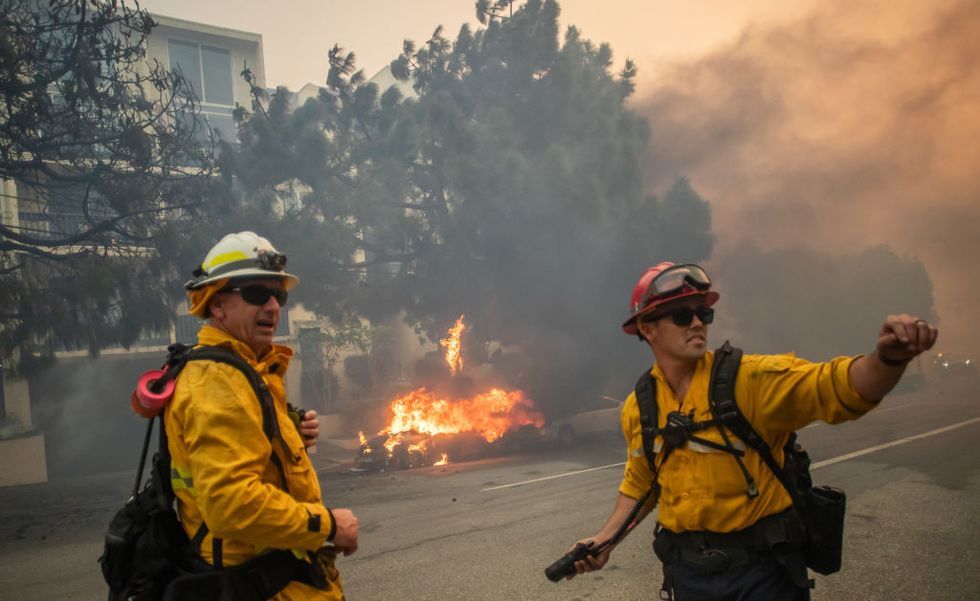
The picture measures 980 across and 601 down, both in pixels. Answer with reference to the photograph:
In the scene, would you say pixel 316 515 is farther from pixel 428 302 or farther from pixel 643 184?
pixel 643 184

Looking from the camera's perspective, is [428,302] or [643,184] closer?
[428,302]

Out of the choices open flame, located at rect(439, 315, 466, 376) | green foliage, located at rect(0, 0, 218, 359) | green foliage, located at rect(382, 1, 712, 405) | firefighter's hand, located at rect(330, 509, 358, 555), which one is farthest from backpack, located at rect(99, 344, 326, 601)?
open flame, located at rect(439, 315, 466, 376)

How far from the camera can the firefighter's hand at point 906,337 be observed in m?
1.96

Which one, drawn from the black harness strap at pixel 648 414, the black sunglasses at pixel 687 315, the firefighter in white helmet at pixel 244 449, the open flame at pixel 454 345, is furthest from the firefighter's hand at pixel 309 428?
the open flame at pixel 454 345

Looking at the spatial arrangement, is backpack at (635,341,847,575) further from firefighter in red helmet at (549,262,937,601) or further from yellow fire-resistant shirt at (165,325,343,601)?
yellow fire-resistant shirt at (165,325,343,601)

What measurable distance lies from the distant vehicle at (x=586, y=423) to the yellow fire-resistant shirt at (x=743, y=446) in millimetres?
15088

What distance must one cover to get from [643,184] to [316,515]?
2725 centimetres

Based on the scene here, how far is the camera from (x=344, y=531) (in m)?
2.31

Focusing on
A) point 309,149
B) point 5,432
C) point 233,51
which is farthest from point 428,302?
point 233,51

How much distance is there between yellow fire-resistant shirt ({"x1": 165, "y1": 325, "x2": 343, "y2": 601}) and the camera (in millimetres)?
2125

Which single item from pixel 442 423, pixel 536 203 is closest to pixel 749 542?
pixel 442 423

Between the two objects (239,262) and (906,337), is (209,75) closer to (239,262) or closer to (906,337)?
(239,262)

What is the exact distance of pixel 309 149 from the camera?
20484mm

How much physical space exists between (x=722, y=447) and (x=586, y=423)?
15769 millimetres
